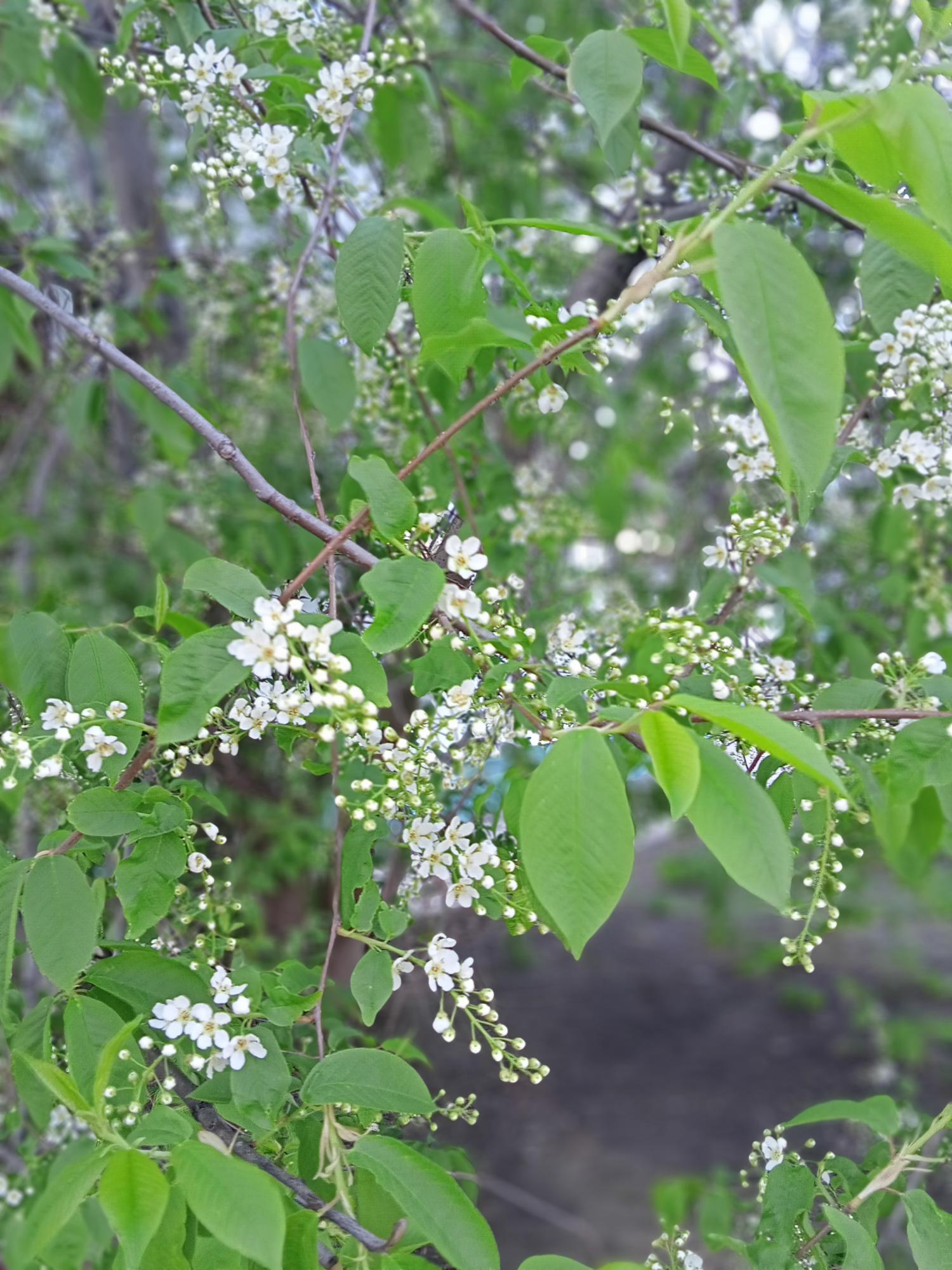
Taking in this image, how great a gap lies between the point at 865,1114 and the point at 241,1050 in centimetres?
84

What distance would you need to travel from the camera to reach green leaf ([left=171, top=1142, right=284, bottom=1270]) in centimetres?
86

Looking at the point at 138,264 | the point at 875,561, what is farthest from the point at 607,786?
the point at 138,264

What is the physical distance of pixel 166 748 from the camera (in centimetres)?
126

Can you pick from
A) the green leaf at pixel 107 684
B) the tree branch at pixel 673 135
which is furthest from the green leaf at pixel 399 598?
the tree branch at pixel 673 135

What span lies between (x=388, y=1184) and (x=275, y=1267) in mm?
192

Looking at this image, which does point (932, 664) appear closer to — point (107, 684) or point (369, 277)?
point (369, 277)

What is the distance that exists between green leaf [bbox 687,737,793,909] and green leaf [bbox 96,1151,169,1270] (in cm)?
57

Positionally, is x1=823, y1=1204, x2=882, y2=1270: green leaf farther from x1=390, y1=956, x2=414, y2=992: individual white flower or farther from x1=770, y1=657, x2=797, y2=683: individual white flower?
x1=770, y1=657, x2=797, y2=683: individual white flower

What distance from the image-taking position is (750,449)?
1.79 meters

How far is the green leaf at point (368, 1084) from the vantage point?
3.45 ft

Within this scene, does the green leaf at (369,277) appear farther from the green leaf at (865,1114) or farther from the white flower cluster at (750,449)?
the green leaf at (865,1114)

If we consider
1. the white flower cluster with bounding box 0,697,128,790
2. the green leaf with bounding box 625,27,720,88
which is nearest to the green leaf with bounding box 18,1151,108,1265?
the white flower cluster with bounding box 0,697,128,790

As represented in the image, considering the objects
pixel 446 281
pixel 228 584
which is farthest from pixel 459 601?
pixel 446 281

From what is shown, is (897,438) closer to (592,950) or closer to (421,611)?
(421,611)
